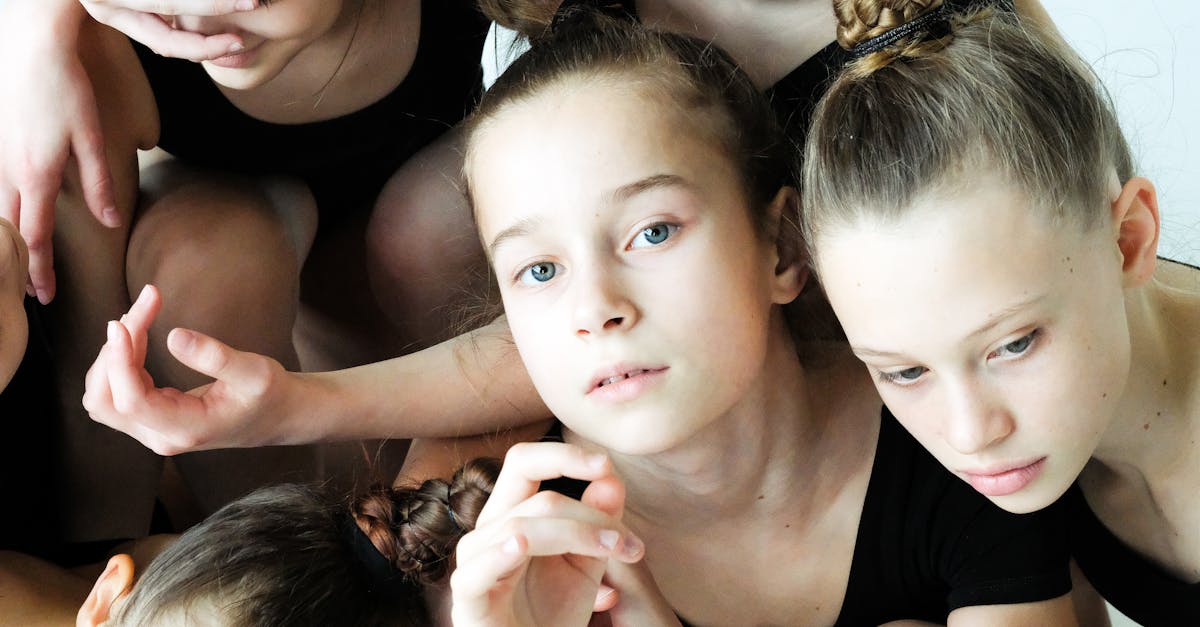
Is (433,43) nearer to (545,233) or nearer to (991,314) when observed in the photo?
(545,233)

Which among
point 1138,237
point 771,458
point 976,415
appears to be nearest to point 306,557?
point 771,458

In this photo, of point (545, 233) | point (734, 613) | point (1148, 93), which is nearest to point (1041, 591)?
point (734, 613)

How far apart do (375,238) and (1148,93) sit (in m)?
0.88

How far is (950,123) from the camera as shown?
763 mm

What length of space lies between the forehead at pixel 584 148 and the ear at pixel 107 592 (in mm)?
360

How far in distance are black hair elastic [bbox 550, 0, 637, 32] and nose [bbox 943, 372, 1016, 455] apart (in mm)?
424

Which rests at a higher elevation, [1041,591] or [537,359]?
[537,359]

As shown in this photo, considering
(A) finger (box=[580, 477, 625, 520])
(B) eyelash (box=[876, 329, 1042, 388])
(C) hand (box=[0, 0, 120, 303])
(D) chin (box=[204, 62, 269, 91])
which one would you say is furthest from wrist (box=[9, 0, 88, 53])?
(B) eyelash (box=[876, 329, 1042, 388])

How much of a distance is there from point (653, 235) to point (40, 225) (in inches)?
18.5

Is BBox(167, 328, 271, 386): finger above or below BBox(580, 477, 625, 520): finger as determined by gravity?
above

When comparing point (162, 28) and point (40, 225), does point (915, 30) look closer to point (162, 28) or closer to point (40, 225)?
point (162, 28)

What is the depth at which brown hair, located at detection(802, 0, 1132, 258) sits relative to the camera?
75 cm

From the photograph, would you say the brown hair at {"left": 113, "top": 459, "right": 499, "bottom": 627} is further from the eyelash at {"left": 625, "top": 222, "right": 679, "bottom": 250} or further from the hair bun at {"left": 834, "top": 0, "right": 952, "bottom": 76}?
the hair bun at {"left": 834, "top": 0, "right": 952, "bottom": 76}

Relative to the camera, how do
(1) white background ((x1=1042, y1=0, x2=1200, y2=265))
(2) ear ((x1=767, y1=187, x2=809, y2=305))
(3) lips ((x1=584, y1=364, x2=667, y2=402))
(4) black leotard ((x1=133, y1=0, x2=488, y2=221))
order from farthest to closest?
(1) white background ((x1=1042, y1=0, x2=1200, y2=265)) → (4) black leotard ((x1=133, y1=0, x2=488, y2=221)) → (2) ear ((x1=767, y1=187, x2=809, y2=305)) → (3) lips ((x1=584, y1=364, x2=667, y2=402))
